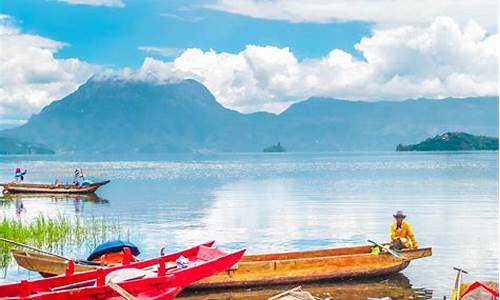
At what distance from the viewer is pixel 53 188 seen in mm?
52719

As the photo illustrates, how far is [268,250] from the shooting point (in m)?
27.6

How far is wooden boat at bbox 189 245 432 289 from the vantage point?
18297 millimetres

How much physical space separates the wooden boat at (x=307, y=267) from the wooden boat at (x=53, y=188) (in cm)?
3478

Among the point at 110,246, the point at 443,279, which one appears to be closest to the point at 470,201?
the point at 443,279

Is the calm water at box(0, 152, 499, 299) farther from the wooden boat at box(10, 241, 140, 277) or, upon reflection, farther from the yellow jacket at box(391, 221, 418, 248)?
the wooden boat at box(10, 241, 140, 277)

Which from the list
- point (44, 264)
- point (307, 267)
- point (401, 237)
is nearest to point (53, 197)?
point (44, 264)

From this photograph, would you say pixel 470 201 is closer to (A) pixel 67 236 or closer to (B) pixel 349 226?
(B) pixel 349 226

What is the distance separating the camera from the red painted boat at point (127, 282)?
13359 mm

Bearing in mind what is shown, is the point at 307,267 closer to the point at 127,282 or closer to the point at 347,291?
the point at 347,291

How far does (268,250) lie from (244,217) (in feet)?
39.1

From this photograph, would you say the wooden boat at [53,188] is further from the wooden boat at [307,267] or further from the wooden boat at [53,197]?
the wooden boat at [307,267]

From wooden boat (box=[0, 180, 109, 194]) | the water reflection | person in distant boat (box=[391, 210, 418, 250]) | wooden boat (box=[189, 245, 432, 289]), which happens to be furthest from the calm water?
wooden boat (box=[0, 180, 109, 194])

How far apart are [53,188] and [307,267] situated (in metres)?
36.9

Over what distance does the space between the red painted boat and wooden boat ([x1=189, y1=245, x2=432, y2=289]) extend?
1952 mm
